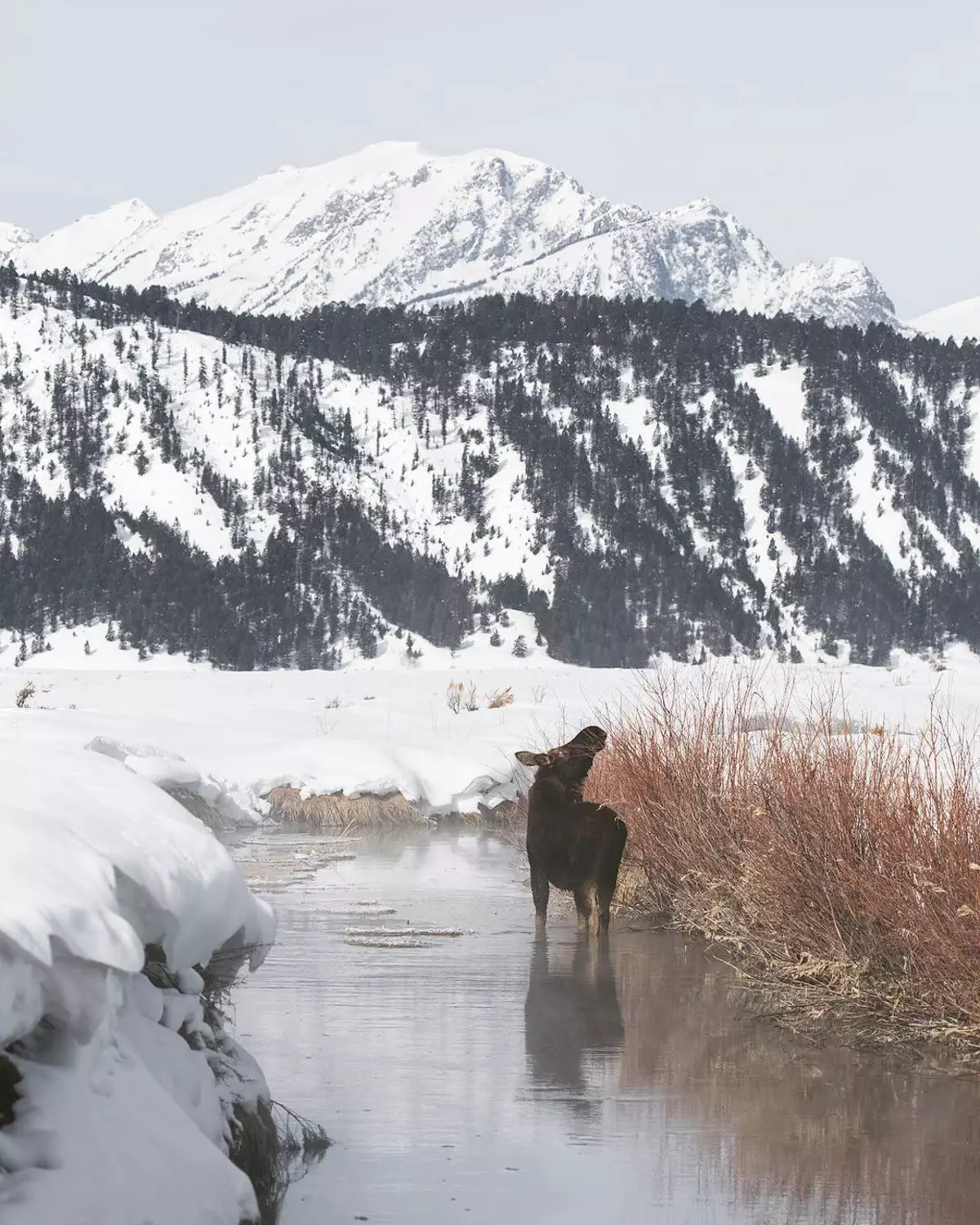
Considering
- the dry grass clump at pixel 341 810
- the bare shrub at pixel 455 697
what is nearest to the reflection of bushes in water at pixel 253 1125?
the dry grass clump at pixel 341 810

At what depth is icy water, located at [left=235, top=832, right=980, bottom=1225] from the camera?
5.20 meters

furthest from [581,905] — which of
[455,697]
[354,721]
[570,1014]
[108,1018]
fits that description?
[455,697]

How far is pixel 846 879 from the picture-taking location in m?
7.89

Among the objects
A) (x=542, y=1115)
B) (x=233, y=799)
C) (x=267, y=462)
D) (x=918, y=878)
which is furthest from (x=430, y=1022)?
(x=267, y=462)

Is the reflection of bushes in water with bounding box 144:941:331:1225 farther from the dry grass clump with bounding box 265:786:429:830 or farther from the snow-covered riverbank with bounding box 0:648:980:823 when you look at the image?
the dry grass clump with bounding box 265:786:429:830

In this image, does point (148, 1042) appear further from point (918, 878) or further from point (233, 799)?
point (233, 799)

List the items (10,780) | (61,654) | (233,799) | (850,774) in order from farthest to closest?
1. (61,654)
2. (233,799)
3. (850,774)
4. (10,780)

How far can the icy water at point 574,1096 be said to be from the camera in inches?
205

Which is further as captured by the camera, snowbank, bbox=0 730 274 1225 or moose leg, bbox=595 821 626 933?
moose leg, bbox=595 821 626 933

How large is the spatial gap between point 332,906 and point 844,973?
4.83 metres

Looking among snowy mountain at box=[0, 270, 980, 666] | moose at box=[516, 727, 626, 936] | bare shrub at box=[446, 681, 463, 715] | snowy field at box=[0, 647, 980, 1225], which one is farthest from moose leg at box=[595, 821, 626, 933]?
snowy mountain at box=[0, 270, 980, 666]

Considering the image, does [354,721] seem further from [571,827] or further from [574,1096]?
A: [574,1096]

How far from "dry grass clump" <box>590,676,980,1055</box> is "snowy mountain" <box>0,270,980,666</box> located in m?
88.6

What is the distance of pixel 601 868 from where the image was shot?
10.0 metres
